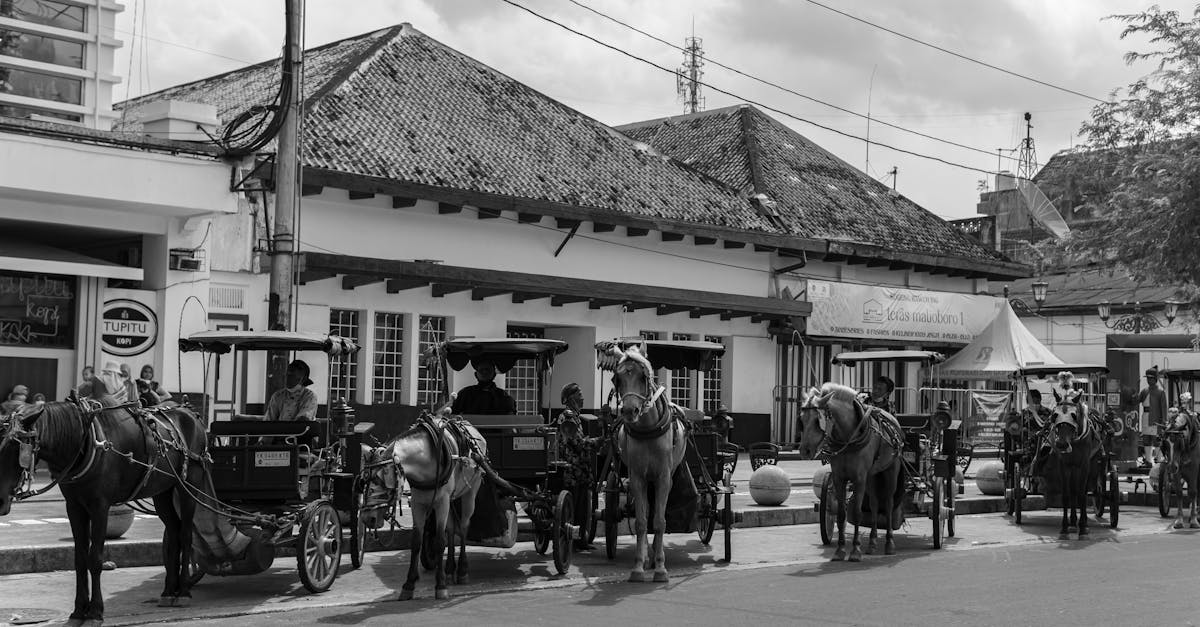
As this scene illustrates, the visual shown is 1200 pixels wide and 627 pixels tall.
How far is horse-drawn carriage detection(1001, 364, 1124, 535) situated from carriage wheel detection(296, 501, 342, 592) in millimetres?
9323

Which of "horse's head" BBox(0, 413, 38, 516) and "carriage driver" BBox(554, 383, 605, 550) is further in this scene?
"carriage driver" BBox(554, 383, 605, 550)

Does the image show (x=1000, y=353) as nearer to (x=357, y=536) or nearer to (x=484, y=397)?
(x=484, y=397)

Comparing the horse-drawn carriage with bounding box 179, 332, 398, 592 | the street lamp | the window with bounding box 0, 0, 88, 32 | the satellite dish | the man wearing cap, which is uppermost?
the satellite dish

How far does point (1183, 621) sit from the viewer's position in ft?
33.2

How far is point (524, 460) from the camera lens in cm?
1291

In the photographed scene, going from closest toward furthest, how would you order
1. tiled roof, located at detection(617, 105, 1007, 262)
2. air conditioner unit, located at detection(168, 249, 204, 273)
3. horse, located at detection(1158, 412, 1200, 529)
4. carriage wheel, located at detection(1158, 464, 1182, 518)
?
horse, located at detection(1158, 412, 1200, 529)
carriage wheel, located at detection(1158, 464, 1182, 518)
air conditioner unit, located at detection(168, 249, 204, 273)
tiled roof, located at detection(617, 105, 1007, 262)

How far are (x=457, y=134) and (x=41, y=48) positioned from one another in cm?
1029

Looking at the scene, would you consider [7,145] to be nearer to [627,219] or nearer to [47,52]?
[47,52]

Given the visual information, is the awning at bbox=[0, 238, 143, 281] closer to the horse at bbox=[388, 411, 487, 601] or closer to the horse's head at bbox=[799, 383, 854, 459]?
the horse at bbox=[388, 411, 487, 601]

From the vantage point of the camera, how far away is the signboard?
21766mm

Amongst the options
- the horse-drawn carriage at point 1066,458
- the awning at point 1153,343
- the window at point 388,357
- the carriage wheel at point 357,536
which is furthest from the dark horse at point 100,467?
the awning at point 1153,343

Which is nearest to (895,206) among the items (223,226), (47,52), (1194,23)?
(1194,23)

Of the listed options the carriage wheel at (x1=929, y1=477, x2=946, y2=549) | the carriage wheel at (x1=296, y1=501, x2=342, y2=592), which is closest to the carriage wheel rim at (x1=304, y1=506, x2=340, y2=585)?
the carriage wheel at (x1=296, y1=501, x2=342, y2=592)

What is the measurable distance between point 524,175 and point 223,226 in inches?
284
